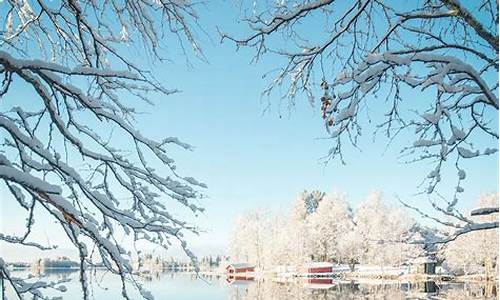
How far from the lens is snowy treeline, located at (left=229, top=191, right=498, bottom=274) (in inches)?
1561

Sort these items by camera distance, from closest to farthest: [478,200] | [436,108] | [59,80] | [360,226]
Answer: [59,80]
[436,108]
[478,200]
[360,226]

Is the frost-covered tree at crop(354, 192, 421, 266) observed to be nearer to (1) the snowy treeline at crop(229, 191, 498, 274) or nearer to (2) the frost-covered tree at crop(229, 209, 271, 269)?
(1) the snowy treeline at crop(229, 191, 498, 274)

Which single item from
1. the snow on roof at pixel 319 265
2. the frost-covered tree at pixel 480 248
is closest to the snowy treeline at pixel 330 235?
the frost-covered tree at pixel 480 248

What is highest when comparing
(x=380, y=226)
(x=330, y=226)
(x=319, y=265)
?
(x=380, y=226)

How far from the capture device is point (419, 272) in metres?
36.9

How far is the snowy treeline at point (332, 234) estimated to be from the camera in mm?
40688

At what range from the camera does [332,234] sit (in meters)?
45.2

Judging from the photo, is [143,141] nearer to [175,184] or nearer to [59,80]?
[175,184]

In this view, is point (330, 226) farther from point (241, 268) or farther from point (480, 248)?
point (480, 248)

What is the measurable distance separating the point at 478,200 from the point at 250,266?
94.9 ft

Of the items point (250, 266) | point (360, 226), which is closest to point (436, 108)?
point (360, 226)

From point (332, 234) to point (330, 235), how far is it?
32 centimetres

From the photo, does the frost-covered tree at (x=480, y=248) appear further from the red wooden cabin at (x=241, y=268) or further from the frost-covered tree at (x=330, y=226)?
the red wooden cabin at (x=241, y=268)

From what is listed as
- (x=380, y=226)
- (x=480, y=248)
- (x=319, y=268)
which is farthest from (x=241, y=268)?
(x=480, y=248)
